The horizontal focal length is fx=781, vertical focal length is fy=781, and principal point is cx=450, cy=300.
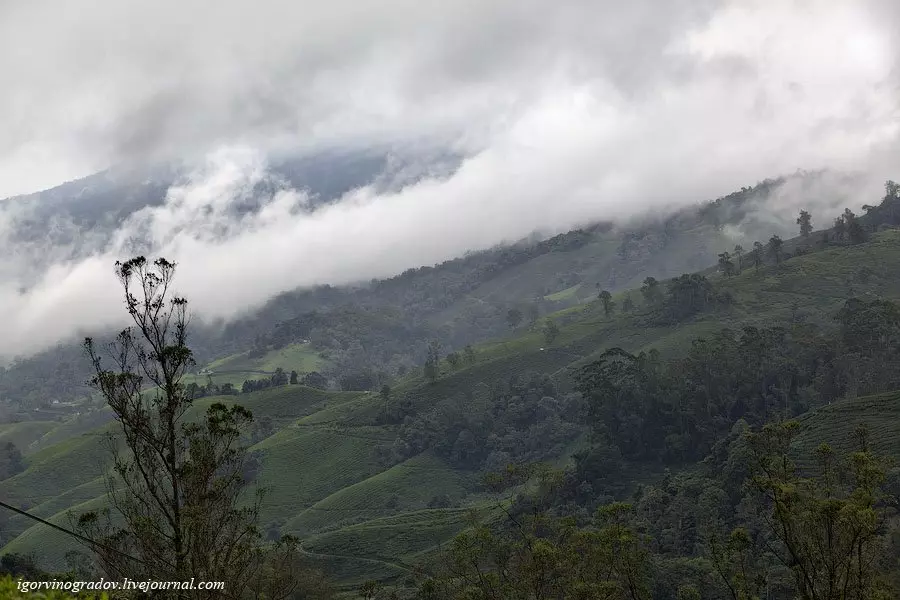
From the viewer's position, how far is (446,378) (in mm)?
193625

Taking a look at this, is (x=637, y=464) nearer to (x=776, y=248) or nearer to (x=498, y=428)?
(x=498, y=428)

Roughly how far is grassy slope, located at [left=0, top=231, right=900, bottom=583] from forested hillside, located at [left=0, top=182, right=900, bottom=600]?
525 millimetres

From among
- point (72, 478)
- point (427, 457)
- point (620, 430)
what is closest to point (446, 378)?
point (427, 457)

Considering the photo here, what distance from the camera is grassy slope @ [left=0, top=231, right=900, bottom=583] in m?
120

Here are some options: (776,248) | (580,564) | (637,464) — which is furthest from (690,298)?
(580,564)

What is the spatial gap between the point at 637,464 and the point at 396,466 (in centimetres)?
5710

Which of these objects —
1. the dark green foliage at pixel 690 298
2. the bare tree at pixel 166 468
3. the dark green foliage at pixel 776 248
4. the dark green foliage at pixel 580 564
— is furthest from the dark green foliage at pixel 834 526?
the dark green foliage at pixel 776 248

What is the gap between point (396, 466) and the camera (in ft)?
528

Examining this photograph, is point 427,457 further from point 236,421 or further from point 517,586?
point 236,421

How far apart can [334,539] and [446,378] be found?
76.7 m

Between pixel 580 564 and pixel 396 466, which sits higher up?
pixel 580 564

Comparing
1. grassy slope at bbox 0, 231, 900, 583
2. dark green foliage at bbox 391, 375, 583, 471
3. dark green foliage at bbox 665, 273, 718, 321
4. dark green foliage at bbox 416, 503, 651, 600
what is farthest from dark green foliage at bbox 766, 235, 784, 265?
dark green foliage at bbox 416, 503, 651, 600

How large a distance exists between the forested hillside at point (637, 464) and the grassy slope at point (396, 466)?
1.72 ft

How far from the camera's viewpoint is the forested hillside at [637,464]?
32562 mm
